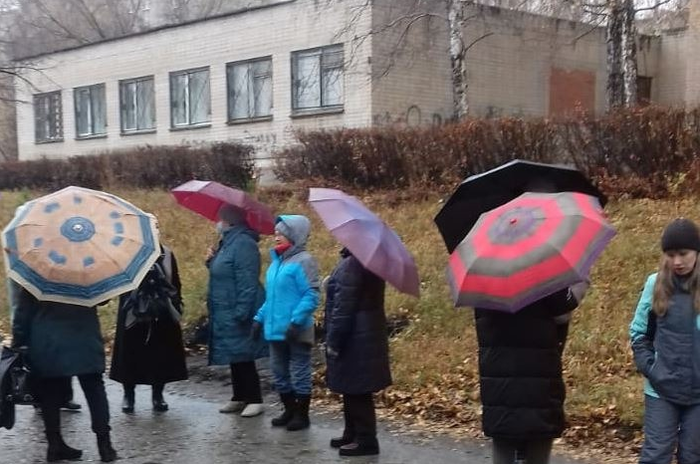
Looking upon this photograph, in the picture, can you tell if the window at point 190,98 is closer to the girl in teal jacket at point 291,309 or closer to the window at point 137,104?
the window at point 137,104

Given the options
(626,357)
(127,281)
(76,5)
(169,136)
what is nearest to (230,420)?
(127,281)

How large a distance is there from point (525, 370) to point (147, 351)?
4.04 meters

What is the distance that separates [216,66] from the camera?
75.5 feet

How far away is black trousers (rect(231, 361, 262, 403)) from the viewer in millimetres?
7520

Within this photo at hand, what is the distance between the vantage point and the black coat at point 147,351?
754cm

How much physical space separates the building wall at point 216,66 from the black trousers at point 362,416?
40.5 ft

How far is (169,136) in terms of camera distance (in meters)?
24.4

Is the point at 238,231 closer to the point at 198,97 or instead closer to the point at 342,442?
the point at 342,442

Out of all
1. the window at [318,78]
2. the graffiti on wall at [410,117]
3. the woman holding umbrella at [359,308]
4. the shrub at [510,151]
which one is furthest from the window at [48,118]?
the woman holding umbrella at [359,308]

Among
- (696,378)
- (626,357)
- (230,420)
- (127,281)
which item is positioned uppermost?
(127,281)

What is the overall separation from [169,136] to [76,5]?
55.0 feet

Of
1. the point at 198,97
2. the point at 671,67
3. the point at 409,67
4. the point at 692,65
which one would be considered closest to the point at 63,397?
the point at 409,67

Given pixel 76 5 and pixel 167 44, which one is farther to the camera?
pixel 76 5

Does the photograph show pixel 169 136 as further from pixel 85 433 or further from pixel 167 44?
pixel 85 433
